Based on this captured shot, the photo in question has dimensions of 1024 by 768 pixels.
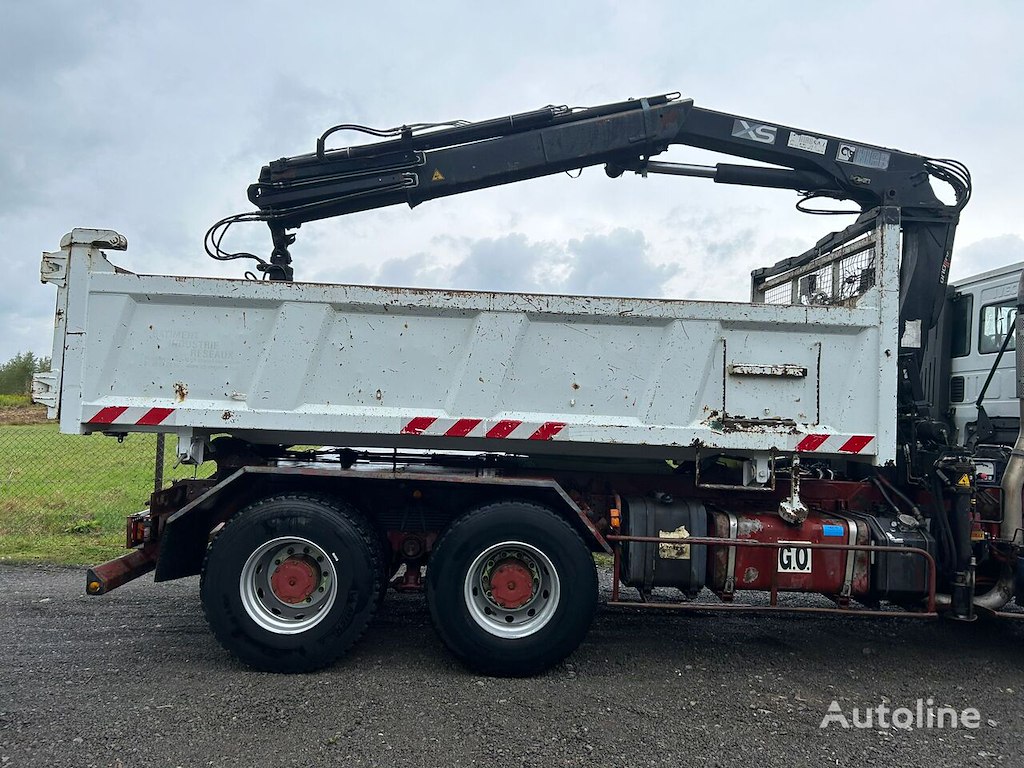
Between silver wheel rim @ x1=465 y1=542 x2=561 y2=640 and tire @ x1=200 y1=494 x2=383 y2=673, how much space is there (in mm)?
648

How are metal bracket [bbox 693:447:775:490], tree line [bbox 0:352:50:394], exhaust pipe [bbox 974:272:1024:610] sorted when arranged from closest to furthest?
1. metal bracket [bbox 693:447:775:490]
2. exhaust pipe [bbox 974:272:1024:610]
3. tree line [bbox 0:352:50:394]

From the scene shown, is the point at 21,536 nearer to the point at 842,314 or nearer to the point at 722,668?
the point at 722,668

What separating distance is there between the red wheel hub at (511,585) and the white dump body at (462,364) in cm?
81

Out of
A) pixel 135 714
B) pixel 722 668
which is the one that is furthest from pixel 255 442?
pixel 722 668

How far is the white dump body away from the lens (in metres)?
4.17

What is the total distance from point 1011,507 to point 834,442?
4.76 ft

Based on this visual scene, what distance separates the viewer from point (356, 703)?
3764 millimetres

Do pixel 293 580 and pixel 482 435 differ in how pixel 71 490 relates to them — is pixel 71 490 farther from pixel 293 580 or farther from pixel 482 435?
pixel 482 435

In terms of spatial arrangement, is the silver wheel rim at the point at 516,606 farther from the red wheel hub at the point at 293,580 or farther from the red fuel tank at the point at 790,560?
the red fuel tank at the point at 790,560

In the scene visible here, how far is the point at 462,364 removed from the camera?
166 inches

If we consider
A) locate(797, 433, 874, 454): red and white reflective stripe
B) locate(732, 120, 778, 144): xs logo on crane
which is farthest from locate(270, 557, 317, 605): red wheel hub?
locate(732, 120, 778, 144): xs logo on crane

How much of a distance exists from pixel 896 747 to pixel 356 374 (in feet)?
11.7

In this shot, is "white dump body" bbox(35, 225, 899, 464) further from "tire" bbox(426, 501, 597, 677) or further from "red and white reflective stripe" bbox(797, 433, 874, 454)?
"tire" bbox(426, 501, 597, 677)

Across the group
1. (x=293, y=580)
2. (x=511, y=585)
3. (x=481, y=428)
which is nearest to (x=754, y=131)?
(x=481, y=428)
